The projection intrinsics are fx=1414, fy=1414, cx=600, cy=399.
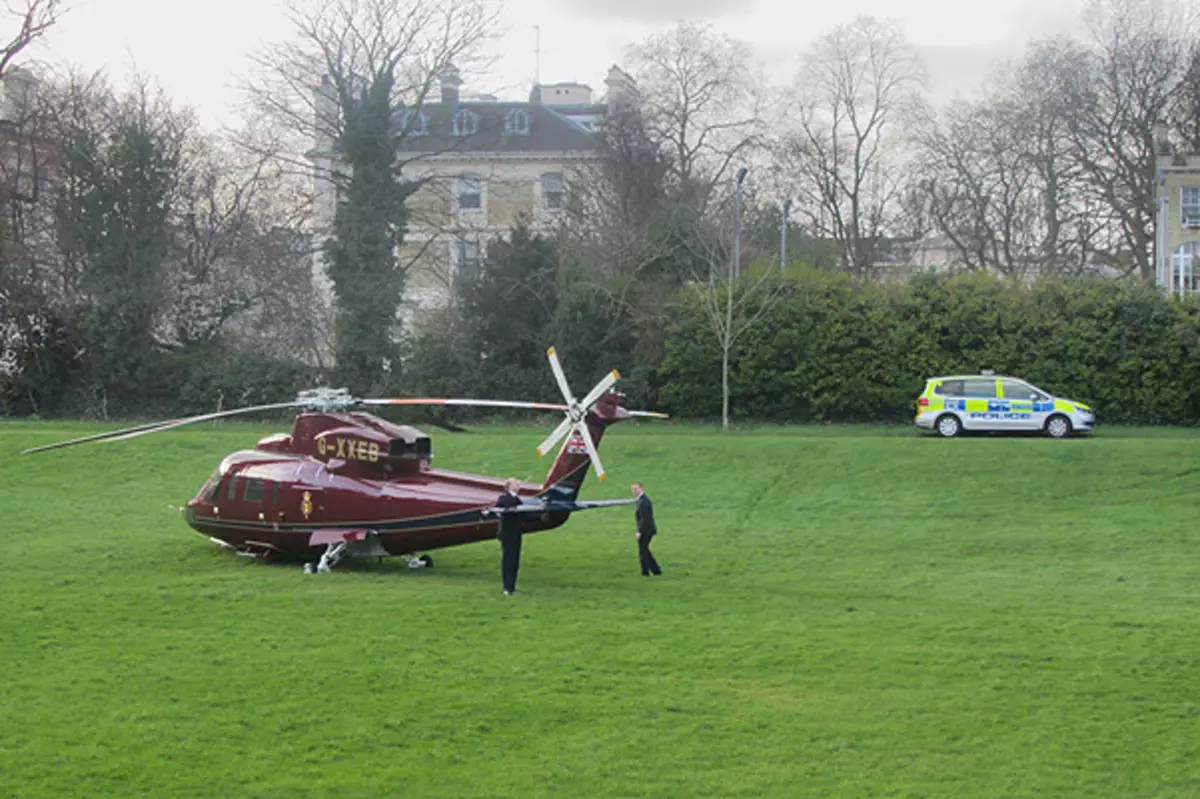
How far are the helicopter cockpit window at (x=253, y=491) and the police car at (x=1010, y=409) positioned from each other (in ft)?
69.0

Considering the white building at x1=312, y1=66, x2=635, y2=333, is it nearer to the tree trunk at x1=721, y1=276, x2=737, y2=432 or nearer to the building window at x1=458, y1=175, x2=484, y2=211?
the building window at x1=458, y1=175, x2=484, y2=211

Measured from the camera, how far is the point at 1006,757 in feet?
39.4

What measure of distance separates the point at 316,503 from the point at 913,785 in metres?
12.1

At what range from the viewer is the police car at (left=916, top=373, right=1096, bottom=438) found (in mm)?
36500

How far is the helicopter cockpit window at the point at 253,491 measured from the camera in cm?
2175

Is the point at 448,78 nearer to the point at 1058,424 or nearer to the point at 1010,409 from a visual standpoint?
the point at 1010,409

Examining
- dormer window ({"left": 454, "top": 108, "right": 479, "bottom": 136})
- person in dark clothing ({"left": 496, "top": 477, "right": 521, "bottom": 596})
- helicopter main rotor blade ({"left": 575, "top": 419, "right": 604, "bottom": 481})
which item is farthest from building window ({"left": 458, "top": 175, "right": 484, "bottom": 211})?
person in dark clothing ({"left": 496, "top": 477, "right": 521, "bottom": 596})


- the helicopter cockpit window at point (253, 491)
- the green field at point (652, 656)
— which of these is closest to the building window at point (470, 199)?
the green field at point (652, 656)

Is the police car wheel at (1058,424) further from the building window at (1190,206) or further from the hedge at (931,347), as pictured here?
the building window at (1190,206)

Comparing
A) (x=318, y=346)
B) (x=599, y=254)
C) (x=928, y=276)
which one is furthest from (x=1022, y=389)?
(x=318, y=346)

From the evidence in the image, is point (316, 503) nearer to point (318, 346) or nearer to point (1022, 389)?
point (1022, 389)

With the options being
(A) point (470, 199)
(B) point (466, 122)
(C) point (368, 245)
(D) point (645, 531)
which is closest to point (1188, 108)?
(A) point (470, 199)

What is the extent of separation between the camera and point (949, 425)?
37.2 m

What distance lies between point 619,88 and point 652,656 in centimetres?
5966
